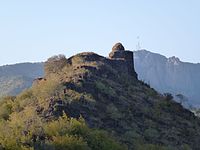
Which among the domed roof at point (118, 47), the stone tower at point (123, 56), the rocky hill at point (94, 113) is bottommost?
the rocky hill at point (94, 113)

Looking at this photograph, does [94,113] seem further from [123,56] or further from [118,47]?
[118,47]

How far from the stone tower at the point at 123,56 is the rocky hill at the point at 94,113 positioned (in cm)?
15

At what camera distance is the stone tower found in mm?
75875

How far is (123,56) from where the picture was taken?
256 feet

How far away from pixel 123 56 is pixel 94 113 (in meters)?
25.0

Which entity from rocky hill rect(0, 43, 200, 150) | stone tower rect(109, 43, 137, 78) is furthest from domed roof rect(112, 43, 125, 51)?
rocky hill rect(0, 43, 200, 150)

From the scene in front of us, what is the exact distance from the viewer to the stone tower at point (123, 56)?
7588 cm

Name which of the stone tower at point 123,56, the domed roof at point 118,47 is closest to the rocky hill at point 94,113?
the stone tower at point 123,56

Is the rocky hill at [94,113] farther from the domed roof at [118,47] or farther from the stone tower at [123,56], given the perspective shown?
the domed roof at [118,47]

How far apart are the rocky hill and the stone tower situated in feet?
0.48

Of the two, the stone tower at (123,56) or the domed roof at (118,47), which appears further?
the domed roof at (118,47)

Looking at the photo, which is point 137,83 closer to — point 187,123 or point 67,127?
point 187,123

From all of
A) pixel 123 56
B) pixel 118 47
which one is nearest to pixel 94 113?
pixel 123 56

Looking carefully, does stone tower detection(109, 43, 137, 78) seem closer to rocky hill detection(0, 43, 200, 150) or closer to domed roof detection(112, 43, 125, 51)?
domed roof detection(112, 43, 125, 51)
